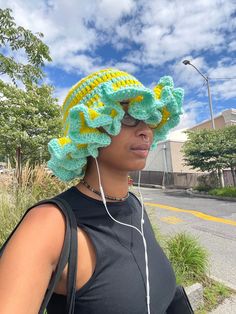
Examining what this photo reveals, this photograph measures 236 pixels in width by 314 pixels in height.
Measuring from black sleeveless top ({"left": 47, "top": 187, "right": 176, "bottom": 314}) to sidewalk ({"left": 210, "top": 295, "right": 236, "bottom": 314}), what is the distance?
8.06ft

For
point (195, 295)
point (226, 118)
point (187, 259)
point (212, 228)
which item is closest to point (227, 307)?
point (195, 295)

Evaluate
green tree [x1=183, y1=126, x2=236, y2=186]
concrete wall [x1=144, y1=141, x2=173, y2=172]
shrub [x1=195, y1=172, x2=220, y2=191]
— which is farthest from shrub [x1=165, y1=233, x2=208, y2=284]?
concrete wall [x1=144, y1=141, x2=173, y2=172]

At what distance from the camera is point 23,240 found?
80cm

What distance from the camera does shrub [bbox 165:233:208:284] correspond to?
11.7 ft

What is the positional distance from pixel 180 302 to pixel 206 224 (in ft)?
24.3

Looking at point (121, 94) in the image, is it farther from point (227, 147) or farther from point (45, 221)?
point (227, 147)

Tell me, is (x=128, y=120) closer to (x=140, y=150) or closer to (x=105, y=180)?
(x=140, y=150)

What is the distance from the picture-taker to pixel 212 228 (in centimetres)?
764

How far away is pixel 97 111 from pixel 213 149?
50.4ft

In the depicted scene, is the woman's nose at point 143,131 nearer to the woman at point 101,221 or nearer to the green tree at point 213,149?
the woman at point 101,221

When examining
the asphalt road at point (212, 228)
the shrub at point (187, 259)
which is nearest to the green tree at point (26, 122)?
the asphalt road at point (212, 228)

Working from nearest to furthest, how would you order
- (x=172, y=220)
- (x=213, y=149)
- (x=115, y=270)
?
(x=115, y=270), (x=172, y=220), (x=213, y=149)

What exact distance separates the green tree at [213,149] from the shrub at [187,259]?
12300 mm

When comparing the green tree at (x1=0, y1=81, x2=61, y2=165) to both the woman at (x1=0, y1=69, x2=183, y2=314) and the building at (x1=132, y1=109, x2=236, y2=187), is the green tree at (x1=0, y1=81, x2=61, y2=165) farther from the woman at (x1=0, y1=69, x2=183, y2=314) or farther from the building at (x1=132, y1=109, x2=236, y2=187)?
the building at (x1=132, y1=109, x2=236, y2=187)
